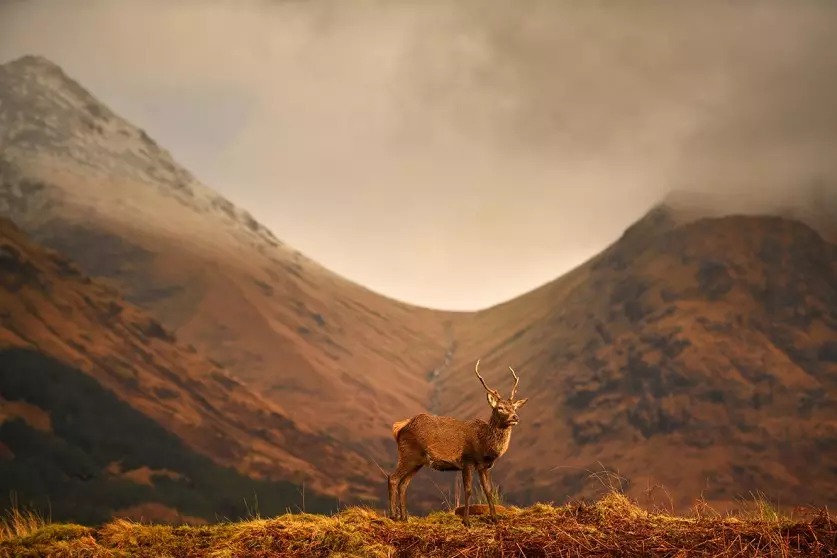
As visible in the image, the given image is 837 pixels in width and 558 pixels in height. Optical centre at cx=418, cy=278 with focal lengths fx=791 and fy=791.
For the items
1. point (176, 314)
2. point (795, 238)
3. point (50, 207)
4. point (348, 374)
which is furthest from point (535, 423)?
point (50, 207)

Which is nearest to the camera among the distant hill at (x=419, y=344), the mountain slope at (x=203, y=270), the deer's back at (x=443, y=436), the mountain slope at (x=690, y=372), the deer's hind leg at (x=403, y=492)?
the deer's hind leg at (x=403, y=492)

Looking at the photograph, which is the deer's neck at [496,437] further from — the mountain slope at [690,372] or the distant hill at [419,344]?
the mountain slope at [690,372]

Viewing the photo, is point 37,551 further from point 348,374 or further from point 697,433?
point 348,374

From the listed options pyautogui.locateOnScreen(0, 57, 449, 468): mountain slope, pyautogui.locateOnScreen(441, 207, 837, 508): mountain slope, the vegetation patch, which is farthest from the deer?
pyautogui.locateOnScreen(0, 57, 449, 468): mountain slope

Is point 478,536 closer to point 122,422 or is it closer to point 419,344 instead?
point 122,422

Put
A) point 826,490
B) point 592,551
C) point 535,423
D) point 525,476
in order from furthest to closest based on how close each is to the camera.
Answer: point 535,423 → point 525,476 → point 826,490 → point 592,551

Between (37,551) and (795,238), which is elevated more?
(795,238)

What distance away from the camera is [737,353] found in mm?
70750

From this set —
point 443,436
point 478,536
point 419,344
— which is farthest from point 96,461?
point 478,536

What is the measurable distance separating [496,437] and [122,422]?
195 feet

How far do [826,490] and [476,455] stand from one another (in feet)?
185

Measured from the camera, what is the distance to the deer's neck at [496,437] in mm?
11125

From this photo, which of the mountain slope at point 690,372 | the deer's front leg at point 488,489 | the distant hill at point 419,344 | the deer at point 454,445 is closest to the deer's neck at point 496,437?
the deer at point 454,445

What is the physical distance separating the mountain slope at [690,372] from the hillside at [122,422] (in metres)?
18.7
